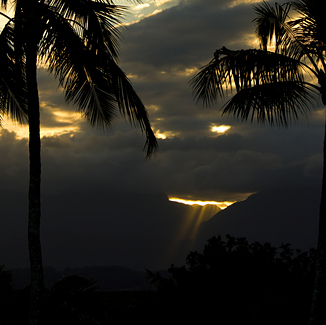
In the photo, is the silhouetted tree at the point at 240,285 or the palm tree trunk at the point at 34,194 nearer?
the palm tree trunk at the point at 34,194

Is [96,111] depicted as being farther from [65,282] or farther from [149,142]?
[65,282]

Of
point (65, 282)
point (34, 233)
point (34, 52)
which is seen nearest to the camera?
point (34, 233)

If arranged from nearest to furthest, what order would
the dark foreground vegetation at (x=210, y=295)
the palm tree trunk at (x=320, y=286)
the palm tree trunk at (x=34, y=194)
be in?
the palm tree trunk at (x=320, y=286)
the palm tree trunk at (x=34, y=194)
the dark foreground vegetation at (x=210, y=295)

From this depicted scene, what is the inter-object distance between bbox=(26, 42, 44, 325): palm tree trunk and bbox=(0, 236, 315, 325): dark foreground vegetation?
1.70 ft

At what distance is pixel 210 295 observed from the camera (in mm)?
11000

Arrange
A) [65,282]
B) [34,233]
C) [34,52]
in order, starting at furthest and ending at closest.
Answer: [65,282]
[34,52]
[34,233]

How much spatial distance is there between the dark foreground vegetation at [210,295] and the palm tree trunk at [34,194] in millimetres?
518

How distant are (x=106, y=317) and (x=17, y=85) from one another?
7.16 metres

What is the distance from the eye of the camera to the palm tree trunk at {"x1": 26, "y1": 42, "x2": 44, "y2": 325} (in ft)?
30.3

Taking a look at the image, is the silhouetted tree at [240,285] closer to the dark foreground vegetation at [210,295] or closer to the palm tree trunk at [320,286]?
the dark foreground vegetation at [210,295]

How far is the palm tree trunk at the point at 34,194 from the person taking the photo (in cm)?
923

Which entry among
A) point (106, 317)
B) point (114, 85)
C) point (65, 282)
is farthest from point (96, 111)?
point (106, 317)

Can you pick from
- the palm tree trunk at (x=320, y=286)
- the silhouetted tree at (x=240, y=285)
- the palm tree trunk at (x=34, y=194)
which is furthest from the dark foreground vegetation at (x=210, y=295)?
the palm tree trunk at (x=320, y=286)

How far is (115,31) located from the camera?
1116cm
